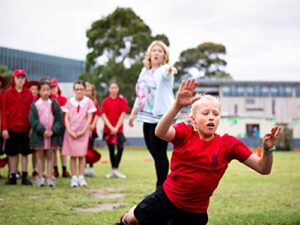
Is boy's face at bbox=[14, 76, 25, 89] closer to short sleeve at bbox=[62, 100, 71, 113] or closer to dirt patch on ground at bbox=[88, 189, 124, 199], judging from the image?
short sleeve at bbox=[62, 100, 71, 113]

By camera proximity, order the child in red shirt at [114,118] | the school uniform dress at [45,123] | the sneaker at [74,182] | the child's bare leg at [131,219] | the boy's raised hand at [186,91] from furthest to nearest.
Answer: the child in red shirt at [114,118] → the school uniform dress at [45,123] → the sneaker at [74,182] → the child's bare leg at [131,219] → the boy's raised hand at [186,91]

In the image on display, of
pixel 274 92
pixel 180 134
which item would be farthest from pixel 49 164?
pixel 274 92

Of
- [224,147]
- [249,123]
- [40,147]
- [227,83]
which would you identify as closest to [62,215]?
[224,147]

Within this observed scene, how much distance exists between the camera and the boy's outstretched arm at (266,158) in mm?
3092

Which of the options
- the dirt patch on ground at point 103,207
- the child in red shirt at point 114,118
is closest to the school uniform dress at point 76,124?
the child in red shirt at point 114,118

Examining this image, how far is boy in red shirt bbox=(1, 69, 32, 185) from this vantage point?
8.30 m

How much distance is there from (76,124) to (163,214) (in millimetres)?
5079

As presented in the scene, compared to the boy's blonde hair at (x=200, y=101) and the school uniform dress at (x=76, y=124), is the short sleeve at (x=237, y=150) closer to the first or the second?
the boy's blonde hair at (x=200, y=101)

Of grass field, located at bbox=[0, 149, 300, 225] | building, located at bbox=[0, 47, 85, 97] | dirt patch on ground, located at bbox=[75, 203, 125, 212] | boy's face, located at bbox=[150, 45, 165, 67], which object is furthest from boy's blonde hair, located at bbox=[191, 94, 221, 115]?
building, located at bbox=[0, 47, 85, 97]

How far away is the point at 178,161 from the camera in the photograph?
3.44 meters

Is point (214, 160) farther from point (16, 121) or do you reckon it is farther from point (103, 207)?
point (16, 121)

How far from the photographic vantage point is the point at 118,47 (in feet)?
124

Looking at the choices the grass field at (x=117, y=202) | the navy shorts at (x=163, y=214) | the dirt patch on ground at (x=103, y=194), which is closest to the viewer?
the navy shorts at (x=163, y=214)

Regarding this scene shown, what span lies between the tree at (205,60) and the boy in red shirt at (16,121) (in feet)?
146
